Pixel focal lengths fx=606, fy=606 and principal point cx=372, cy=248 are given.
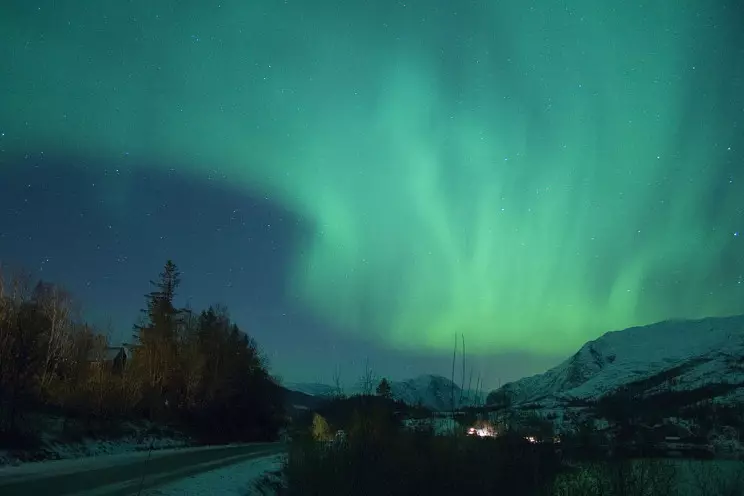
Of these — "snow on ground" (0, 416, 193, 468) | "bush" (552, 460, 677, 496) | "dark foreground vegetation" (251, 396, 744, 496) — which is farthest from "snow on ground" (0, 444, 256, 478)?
"bush" (552, 460, 677, 496)

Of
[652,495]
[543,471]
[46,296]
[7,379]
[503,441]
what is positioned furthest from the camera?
[46,296]

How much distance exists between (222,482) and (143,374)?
31806 mm

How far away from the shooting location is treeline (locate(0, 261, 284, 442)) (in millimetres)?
33719

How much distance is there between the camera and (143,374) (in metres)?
51.4

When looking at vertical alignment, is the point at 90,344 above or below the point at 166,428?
above

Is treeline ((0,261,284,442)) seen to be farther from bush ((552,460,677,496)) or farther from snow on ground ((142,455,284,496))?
bush ((552,460,677,496))

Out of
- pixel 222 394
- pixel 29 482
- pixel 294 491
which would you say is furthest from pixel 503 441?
pixel 222 394

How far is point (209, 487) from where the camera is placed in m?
21.0

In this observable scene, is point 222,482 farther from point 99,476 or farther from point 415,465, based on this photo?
point 415,465

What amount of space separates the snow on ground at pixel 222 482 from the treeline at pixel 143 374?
10.3 meters

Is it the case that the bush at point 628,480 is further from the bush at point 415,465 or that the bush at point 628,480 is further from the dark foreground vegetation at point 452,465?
the bush at point 415,465

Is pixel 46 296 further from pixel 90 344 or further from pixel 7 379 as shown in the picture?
pixel 7 379

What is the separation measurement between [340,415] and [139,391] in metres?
31.8

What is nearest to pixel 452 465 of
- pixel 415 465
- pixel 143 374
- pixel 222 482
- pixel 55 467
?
pixel 415 465
